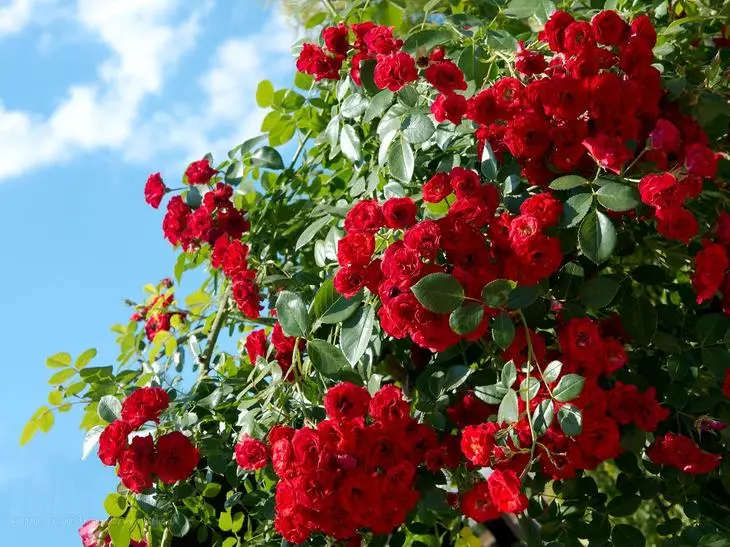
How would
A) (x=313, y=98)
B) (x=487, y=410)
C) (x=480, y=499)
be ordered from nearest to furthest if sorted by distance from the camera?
(x=480, y=499) → (x=487, y=410) → (x=313, y=98)

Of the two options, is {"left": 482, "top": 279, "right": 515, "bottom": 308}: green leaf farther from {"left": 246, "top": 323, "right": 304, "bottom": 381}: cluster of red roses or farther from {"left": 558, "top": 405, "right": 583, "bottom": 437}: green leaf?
{"left": 246, "top": 323, "right": 304, "bottom": 381}: cluster of red roses

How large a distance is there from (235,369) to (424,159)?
66cm

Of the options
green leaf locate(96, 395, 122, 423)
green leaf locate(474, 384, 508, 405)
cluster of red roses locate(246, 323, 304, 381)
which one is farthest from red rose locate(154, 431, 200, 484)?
green leaf locate(474, 384, 508, 405)

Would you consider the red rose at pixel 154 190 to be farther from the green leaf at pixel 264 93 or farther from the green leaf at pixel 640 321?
the green leaf at pixel 640 321

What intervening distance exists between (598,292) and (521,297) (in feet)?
0.66

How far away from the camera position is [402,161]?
157 centimetres

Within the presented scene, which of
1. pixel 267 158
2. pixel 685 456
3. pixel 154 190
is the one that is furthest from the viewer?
pixel 154 190

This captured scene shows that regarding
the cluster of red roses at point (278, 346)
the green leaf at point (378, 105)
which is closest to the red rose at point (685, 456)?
the cluster of red roses at point (278, 346)

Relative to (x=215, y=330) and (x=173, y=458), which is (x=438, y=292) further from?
(x=215, y=330)

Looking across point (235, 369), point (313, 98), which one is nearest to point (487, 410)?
point (235, 369)

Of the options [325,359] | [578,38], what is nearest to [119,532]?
[325,359]

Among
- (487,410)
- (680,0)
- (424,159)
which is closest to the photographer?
(487,410)

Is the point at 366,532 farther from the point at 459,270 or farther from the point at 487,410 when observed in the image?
the point at 459,270

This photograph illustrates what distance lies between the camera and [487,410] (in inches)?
60.7
